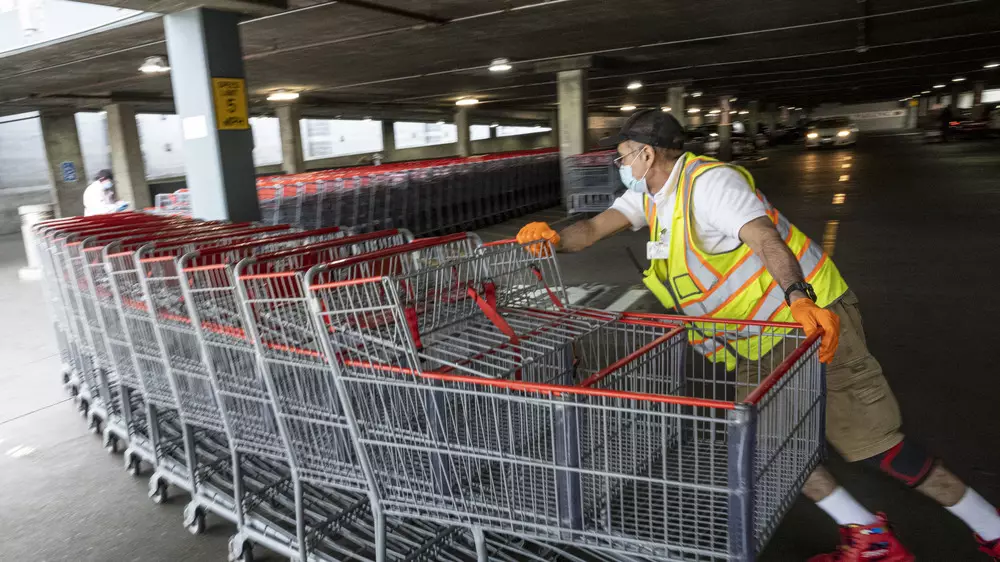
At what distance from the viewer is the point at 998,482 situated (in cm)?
327

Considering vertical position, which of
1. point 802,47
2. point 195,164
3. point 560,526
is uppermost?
point 802,47

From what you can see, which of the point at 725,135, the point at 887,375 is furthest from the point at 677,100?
the point at 887,375

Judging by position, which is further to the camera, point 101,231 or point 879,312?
point 879,312

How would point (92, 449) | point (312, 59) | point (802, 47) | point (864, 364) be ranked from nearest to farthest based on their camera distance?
point (864, 364) → point (92, 449) → point (312, 59) → point (802, 47)

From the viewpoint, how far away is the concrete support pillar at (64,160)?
1856cm

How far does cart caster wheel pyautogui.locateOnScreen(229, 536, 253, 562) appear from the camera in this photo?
2.94 metres

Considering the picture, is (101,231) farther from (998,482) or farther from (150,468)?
(998,482)

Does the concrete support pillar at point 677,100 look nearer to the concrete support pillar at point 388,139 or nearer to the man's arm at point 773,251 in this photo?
the concrete support pillar at point 388,139

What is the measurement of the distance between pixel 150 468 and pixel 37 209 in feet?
26.3

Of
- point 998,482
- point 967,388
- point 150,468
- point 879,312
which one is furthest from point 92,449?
point 879,312

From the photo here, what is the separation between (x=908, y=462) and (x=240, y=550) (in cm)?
269

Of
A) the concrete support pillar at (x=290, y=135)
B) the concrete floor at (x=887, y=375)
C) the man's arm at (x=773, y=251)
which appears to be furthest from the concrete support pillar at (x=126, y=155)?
the man's arm at (x=773, y=251)

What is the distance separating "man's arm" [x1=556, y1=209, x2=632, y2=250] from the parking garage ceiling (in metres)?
4.61

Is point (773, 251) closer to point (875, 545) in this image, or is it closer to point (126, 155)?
point (875, 545)
